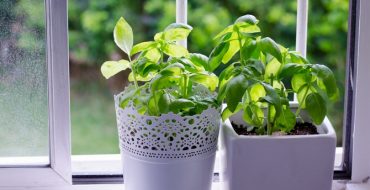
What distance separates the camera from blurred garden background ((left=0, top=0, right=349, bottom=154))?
2.60 m

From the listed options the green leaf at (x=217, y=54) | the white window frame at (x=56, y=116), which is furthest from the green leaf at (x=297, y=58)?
the white window frame at (x=56, y=116)

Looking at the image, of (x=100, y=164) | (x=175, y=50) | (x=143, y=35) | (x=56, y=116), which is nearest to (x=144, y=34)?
(x=143, y=35)

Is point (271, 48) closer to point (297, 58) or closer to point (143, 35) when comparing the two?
point (297, 58)

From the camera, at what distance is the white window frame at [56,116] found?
1146 mm

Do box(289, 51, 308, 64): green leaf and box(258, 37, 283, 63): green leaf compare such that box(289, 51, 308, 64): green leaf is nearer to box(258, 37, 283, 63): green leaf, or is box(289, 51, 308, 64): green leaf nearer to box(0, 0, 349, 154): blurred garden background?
box(258, 37, 283, 63): green leaf

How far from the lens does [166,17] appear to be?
2697 millimetres

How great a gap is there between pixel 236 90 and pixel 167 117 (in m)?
0.12

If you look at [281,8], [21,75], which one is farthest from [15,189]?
[281,8]

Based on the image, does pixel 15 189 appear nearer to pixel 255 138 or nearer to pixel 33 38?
pixel 33 38

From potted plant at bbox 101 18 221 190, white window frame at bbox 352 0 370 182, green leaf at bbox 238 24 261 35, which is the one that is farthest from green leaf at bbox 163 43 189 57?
white window frame at bbox 352 0 370 182

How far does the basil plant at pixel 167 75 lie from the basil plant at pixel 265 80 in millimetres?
33

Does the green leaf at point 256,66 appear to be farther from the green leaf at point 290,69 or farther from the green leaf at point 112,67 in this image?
the green leaf at point 112,67

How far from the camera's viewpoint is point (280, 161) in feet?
3.32

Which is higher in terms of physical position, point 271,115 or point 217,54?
point 217,54
